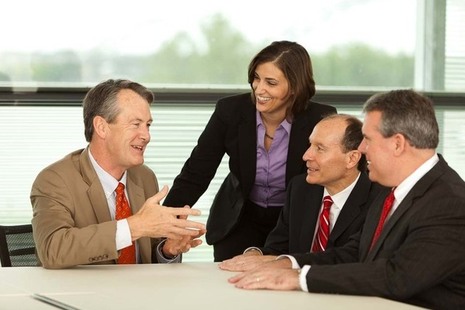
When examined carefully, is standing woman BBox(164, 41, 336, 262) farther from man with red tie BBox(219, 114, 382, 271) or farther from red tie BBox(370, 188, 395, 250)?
red tie BBox(370, 188, 395, 250)

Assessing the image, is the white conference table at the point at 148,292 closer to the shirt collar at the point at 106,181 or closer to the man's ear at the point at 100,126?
the shirt collar at the point at 106,181

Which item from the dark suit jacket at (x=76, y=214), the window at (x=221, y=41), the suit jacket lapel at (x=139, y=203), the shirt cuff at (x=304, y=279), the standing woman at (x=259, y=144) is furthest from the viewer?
the window at (x=221, y=41)

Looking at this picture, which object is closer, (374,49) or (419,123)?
(419,123)

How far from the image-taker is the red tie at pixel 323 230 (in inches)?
168

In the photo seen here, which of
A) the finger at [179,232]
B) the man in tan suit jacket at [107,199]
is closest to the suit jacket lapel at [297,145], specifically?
the man in tan suit jacket at [107,199]

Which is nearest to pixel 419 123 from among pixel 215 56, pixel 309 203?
pixel 309 203

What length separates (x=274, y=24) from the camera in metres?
6.29

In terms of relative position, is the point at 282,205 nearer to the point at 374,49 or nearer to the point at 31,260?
the point at 31,260

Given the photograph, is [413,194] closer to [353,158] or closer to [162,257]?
[353,158]

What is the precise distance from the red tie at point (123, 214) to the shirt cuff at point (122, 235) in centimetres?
28

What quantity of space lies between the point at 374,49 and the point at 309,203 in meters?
2.31

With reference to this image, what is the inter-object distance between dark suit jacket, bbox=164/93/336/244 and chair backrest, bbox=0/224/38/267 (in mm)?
841

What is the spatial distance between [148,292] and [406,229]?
0.84m

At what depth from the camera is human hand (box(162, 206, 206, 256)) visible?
4102 mm
